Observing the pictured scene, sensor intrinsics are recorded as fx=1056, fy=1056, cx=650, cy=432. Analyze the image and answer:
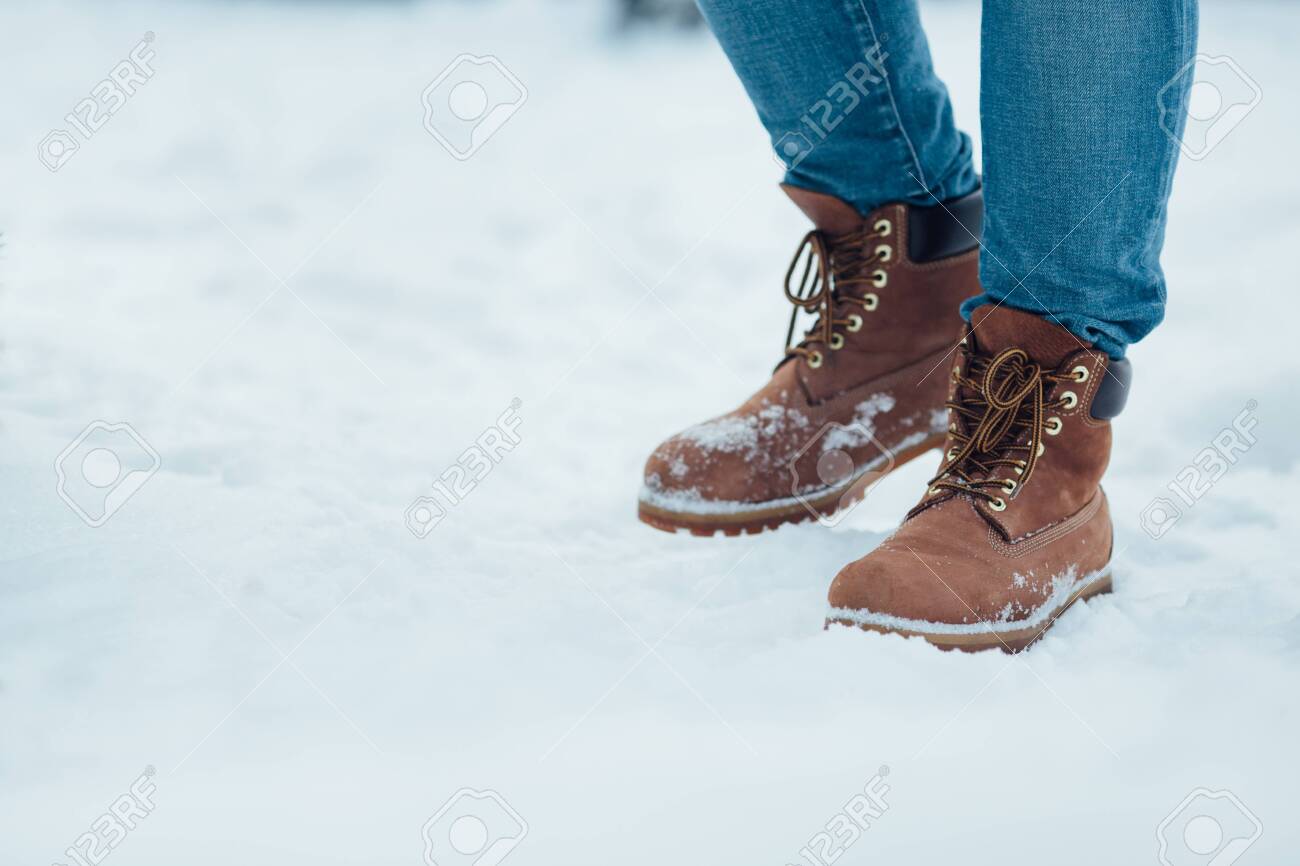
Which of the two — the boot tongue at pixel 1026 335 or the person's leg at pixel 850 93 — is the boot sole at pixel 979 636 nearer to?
the boot tongue at pixel 1026 335

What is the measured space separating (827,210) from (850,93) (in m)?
0.13

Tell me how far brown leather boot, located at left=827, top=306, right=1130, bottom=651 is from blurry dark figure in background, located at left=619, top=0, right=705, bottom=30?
10.8 ft

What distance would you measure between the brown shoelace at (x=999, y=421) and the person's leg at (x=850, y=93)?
0.26 meters

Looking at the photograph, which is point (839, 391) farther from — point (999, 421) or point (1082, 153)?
point (1082, 153)

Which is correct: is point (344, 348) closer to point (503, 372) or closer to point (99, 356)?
point (503, 372)

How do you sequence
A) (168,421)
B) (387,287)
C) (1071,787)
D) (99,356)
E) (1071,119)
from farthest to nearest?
(387,287) → (99,356) → (168,421) → (1071,119) → (1071,787)

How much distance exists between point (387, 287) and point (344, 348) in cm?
36

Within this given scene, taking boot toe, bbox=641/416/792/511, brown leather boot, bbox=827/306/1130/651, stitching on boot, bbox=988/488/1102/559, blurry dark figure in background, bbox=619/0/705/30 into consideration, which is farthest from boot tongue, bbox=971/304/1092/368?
blurry dark figure in background, bbox=619/0/705/30

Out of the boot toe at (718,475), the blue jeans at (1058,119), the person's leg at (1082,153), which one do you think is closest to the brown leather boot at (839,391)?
the boot toe at (718,475)

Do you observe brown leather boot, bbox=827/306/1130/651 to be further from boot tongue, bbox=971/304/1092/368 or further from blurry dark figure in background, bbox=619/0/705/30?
blurry dark figure in background, bbox=619/0/705/30

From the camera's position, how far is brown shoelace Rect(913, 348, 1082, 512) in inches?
38.1

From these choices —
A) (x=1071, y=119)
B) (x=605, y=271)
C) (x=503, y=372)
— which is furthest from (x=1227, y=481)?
(x=605, y=271)

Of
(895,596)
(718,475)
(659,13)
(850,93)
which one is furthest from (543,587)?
(659,13)

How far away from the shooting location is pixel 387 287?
7.12 ft
